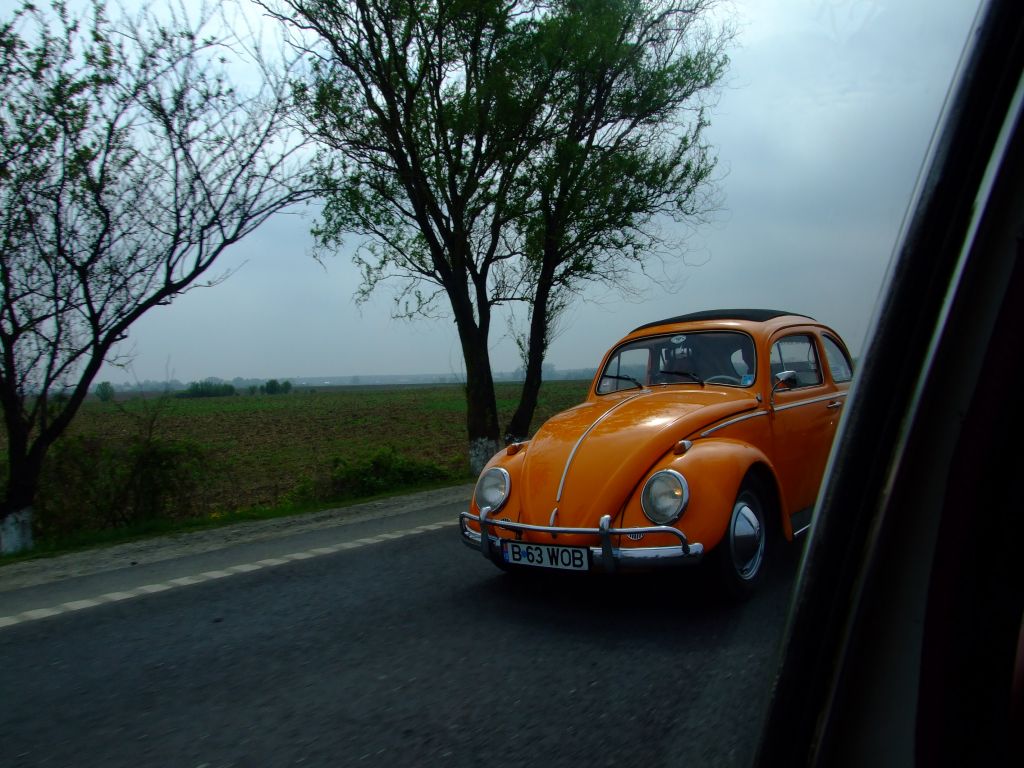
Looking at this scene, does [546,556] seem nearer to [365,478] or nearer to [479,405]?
[365,478]

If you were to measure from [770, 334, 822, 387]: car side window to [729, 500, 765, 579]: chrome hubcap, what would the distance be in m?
1.51

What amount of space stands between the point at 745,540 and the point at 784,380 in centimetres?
150

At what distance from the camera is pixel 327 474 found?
14.1 metres

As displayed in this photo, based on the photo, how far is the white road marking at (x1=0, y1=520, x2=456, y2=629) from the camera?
5094 millimetres

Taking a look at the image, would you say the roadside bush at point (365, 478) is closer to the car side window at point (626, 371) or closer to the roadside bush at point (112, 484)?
the roadside bush at point (112, 484)

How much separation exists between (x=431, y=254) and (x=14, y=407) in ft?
26.0

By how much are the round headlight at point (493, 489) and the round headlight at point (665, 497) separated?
0.93 metres

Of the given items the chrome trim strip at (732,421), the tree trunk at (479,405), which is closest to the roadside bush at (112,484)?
the tree trunk at (479,405)

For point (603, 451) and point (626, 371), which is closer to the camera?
point (603, 451)

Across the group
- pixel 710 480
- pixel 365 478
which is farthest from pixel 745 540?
pixel 365 478

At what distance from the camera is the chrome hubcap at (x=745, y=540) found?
461 cm

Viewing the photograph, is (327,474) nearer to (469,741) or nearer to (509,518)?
(509,518)

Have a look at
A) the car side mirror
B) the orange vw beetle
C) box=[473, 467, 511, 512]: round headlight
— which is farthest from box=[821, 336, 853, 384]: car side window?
box=[473, 467, 511, 512]: round headlight

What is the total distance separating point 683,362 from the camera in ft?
20.6
